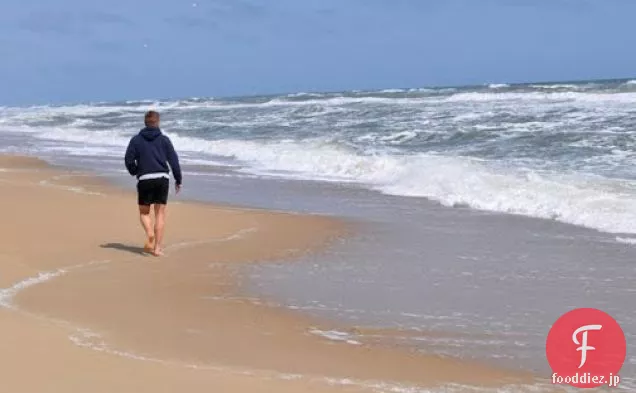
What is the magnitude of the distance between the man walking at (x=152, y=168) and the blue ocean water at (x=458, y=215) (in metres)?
1.30

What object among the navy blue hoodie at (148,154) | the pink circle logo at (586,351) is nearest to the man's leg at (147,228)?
the navy blue hoodie at (148,154)

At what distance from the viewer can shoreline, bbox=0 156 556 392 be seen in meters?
4.64

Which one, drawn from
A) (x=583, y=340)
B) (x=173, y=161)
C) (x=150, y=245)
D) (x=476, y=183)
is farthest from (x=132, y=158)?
(x=476, y=183)

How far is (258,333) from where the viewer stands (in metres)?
5.36

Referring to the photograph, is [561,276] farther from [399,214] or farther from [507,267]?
[399,214]

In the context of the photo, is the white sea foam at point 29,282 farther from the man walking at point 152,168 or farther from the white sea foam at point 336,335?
the white sea foam at point 336,335

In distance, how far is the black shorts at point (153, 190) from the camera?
26.6 ft

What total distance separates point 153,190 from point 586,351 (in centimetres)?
461

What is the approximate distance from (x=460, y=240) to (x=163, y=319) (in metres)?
4.12

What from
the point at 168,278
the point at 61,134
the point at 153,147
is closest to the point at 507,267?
the point at 168,278

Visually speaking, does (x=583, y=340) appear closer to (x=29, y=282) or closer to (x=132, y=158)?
(x=29, y=282)

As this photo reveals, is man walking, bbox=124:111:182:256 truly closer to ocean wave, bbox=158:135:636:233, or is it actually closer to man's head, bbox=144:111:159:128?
man's head, bbox=144:111:159:128

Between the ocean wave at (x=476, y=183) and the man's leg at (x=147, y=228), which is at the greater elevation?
the ocean wave at (x=476, y=183)

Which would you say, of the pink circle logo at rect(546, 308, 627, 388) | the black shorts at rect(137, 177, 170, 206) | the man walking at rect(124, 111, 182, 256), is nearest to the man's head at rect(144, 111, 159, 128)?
the man walking at rect(124, 111, 182, 256)
